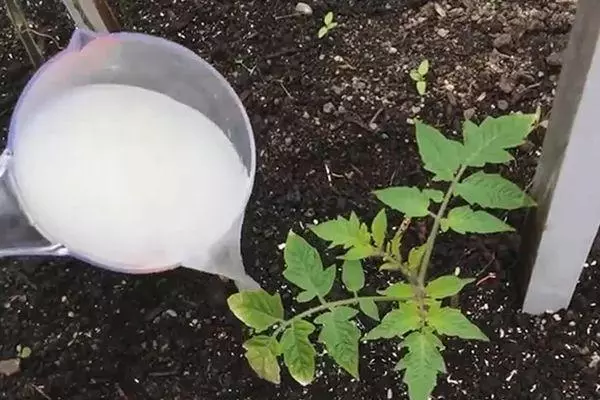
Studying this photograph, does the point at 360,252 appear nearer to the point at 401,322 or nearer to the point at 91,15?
the point at 401,322

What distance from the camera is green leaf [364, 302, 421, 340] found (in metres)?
0.87

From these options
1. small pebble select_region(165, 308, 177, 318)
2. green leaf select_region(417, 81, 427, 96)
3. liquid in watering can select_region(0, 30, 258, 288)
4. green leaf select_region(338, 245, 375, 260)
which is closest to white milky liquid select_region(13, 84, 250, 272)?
liquid in watering can select_region(0, 30, 258, 288)

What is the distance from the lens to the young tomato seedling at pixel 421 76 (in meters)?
1.17

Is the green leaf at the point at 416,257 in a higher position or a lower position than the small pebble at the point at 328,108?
lower

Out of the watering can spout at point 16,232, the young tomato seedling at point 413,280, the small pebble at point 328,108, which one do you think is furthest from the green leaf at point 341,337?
the small pebble at point 328,108

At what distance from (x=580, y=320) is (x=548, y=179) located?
0.67 feet

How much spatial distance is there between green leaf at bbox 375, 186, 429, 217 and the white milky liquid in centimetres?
13

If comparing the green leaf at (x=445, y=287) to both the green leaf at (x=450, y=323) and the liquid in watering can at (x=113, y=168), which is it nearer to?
the green leaf at (x=450, y=323)

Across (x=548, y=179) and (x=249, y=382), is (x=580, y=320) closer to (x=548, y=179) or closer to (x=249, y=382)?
(x=548, y=179)

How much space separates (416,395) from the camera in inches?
33.7

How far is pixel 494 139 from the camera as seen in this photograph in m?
0.87

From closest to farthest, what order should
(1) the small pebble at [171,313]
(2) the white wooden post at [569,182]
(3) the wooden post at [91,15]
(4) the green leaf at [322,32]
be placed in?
(2) the white wooden post at [569,182]
(3) the wooden post at [91,15]
(1) the small pebble at [171,313]
(4) the green leaf at [322,32]

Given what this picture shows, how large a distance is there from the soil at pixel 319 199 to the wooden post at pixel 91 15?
0.56 feet

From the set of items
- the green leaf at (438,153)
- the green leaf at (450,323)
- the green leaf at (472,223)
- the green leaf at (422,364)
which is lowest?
the green leaf at (422,364)
